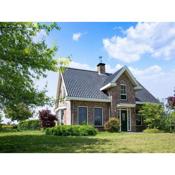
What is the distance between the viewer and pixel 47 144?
26.8 ft

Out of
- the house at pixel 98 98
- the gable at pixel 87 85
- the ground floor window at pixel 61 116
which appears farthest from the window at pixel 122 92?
the ground floor window at pixel 61 116

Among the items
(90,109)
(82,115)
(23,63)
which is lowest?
(82,115)

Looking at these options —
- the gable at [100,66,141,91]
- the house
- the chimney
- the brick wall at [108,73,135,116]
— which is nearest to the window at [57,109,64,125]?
the house

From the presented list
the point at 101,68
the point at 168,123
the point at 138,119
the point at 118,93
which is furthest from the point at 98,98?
the point at 168,123

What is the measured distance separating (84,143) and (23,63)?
8.13 ft

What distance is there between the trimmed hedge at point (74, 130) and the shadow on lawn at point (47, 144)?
227 mm

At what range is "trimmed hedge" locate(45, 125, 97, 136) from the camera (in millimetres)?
8652

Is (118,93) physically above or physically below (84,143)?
above

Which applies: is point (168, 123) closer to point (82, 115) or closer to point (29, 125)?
point (82, 115)

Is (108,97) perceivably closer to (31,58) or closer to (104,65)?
(104,65)

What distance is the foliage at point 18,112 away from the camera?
27.1ft

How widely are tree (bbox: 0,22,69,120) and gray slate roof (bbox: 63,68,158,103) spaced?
0.71 m

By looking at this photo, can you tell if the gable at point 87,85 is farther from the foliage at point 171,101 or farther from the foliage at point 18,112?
the foliage at point 18,112

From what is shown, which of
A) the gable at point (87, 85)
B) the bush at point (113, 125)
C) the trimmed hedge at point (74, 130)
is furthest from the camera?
the bush at point (113, 125)
